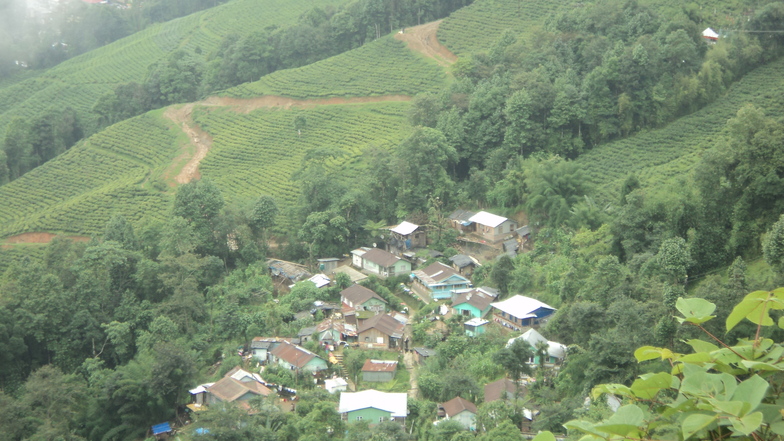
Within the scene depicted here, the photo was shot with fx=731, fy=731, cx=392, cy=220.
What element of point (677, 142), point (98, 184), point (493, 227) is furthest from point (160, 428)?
point (98, 184)

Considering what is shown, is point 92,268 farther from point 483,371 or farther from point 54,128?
point 54,128

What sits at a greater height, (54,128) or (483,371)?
(54,128)

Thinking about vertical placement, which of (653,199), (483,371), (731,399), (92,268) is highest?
(731,399)

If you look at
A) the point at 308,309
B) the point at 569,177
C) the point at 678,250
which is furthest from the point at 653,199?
the point at 308,309

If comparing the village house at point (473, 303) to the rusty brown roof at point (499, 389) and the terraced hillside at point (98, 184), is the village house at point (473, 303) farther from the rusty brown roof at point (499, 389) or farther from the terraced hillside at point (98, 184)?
the terraced hillside at point (98, 184)

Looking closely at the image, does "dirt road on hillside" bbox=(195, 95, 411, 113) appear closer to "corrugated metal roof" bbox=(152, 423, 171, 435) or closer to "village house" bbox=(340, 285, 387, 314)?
"village house" bbox=(340, 285, 387, 314)

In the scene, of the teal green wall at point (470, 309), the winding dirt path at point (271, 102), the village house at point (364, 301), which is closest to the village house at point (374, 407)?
the teal green wall at point (470, 309)

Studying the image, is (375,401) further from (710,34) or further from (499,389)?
(710,34)
